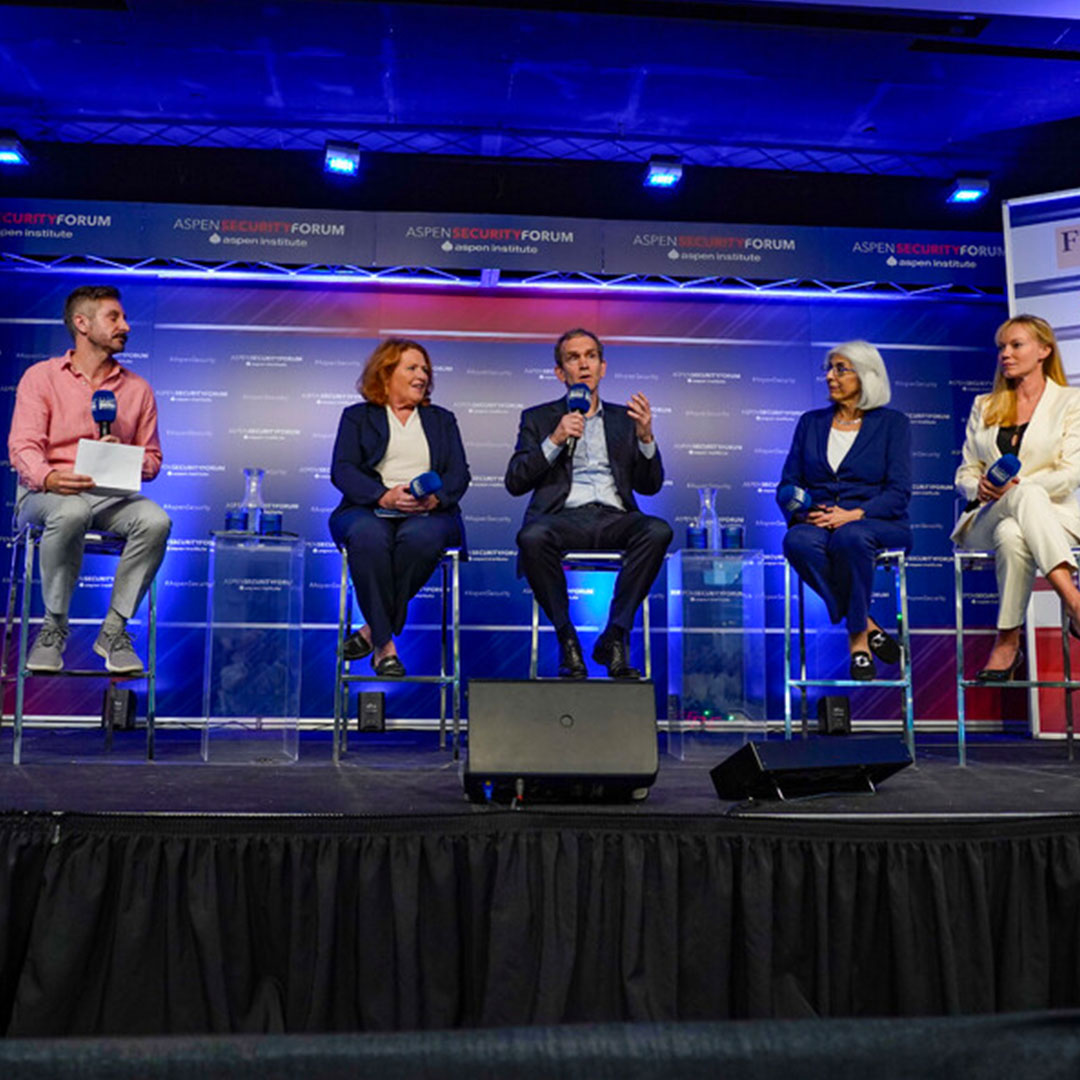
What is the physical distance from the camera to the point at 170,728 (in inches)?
198

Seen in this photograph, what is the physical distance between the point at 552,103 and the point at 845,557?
9.18ft

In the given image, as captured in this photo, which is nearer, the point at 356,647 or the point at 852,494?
the point at 356,647

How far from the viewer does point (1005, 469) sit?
3256 millimetres

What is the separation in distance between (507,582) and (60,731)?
7.07 ft

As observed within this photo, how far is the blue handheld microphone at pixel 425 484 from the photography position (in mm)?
3461

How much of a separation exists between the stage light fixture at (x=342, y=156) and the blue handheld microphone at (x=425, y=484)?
2.37 m

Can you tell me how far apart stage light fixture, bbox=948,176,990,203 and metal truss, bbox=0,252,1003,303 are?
0.50 meters

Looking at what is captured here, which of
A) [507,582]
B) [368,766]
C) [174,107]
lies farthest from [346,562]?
[174,107]

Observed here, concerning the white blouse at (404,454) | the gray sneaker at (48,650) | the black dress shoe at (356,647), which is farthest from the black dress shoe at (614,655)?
the gray sneaker at (48,650)

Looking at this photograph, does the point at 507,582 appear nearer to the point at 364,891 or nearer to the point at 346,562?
the point at 346,562

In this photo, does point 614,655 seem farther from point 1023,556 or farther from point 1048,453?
point 1048,453

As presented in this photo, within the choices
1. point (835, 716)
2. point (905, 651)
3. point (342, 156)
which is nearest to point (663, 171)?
point (342, 156)

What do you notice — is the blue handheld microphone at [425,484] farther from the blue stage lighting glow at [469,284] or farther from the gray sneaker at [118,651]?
the blue stage lighting glow at [469,284]

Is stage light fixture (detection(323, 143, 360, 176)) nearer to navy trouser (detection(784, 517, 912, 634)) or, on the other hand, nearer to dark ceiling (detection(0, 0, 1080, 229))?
dark ceiling (detection(0, 0, 1080, 229))
